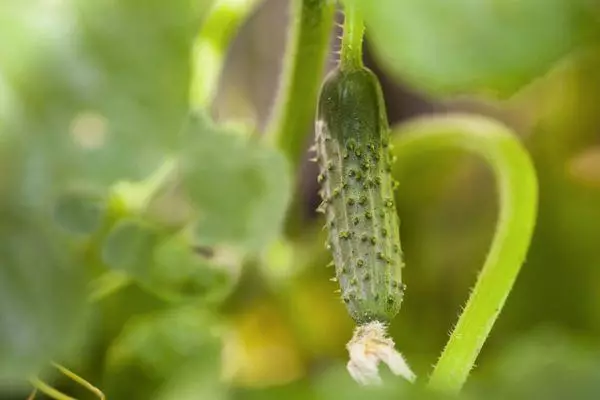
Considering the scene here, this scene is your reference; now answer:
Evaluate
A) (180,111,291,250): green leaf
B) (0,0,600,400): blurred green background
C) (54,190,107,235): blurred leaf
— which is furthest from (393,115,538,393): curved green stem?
(54,190,107,235): blurred leaf

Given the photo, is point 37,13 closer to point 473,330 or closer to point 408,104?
point 473,330

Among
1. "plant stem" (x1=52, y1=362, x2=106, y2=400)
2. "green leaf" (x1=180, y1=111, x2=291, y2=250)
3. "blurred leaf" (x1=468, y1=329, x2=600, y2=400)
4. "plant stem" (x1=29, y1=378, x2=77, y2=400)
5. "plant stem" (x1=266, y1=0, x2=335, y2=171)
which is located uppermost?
"plant stem" (x1=266, y1=0, x2=335, y2=171)

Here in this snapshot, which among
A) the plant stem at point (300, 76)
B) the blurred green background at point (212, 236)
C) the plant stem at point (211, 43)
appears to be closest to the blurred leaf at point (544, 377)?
the blurred green background at point (212, 236)

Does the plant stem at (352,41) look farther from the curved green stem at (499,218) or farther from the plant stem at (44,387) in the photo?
the plant stem at (44,387)

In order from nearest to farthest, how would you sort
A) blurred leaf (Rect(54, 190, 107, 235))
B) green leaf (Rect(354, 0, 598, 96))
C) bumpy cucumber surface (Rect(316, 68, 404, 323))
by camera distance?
green leaf (Rect(354, 0, 598, 96))
bumpy cucumber surface (Rect(316, 68, 404, 323))
blurred leaf (Rect(54, 190, 107, 235))

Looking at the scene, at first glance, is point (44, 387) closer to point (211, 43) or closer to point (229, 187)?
point (229, 187)

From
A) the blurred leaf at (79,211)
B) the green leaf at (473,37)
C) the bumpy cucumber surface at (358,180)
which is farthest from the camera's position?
the blurred leaf at (79,211)

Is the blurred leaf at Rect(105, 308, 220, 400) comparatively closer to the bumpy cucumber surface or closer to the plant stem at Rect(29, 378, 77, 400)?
the plant stem at Rect(29, 378, 77, 400)

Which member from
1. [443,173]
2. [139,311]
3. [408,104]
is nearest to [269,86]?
[408,104]
